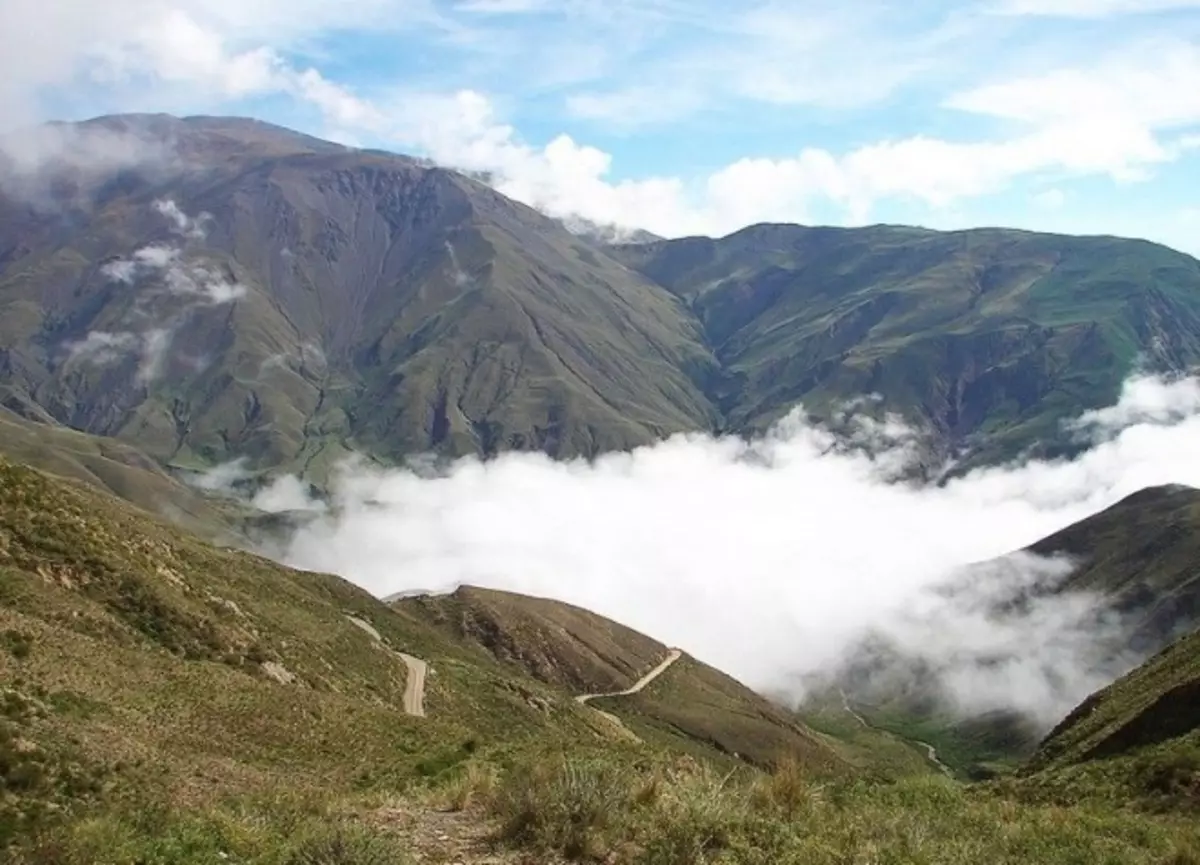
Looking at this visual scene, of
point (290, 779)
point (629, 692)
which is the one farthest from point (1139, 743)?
point (629, 692)

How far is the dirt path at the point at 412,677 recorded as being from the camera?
2489 inches

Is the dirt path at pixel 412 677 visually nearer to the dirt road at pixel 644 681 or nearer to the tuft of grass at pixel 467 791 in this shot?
the dirt road at pixel 644 681

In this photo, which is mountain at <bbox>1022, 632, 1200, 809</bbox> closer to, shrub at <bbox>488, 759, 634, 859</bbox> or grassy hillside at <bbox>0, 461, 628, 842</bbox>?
shrub at <bbox>488, 759, 634, 859</bbox>

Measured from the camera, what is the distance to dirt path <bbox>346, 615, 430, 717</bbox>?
63219mm

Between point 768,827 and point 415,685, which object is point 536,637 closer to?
point 415,685

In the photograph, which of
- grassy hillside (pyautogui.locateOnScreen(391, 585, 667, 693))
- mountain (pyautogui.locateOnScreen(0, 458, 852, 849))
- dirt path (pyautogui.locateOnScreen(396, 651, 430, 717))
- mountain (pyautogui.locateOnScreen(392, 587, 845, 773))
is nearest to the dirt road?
mountain (pyautogui.locateOnScreen(392, 587, 845, 773))

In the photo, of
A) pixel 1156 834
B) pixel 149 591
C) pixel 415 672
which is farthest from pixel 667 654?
pixel 1156 834

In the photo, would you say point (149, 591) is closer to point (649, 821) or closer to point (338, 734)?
point (338, 734)

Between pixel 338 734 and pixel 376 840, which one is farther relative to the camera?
pixel 338 734

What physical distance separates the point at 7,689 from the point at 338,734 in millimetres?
12542

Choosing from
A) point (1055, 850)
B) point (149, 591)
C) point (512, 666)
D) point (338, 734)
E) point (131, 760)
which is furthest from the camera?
point (512, 666)

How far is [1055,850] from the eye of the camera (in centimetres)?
1630

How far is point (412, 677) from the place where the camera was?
7181cm

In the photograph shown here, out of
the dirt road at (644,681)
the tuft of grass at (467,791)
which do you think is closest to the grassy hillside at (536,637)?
the dirt road at (644,681)
